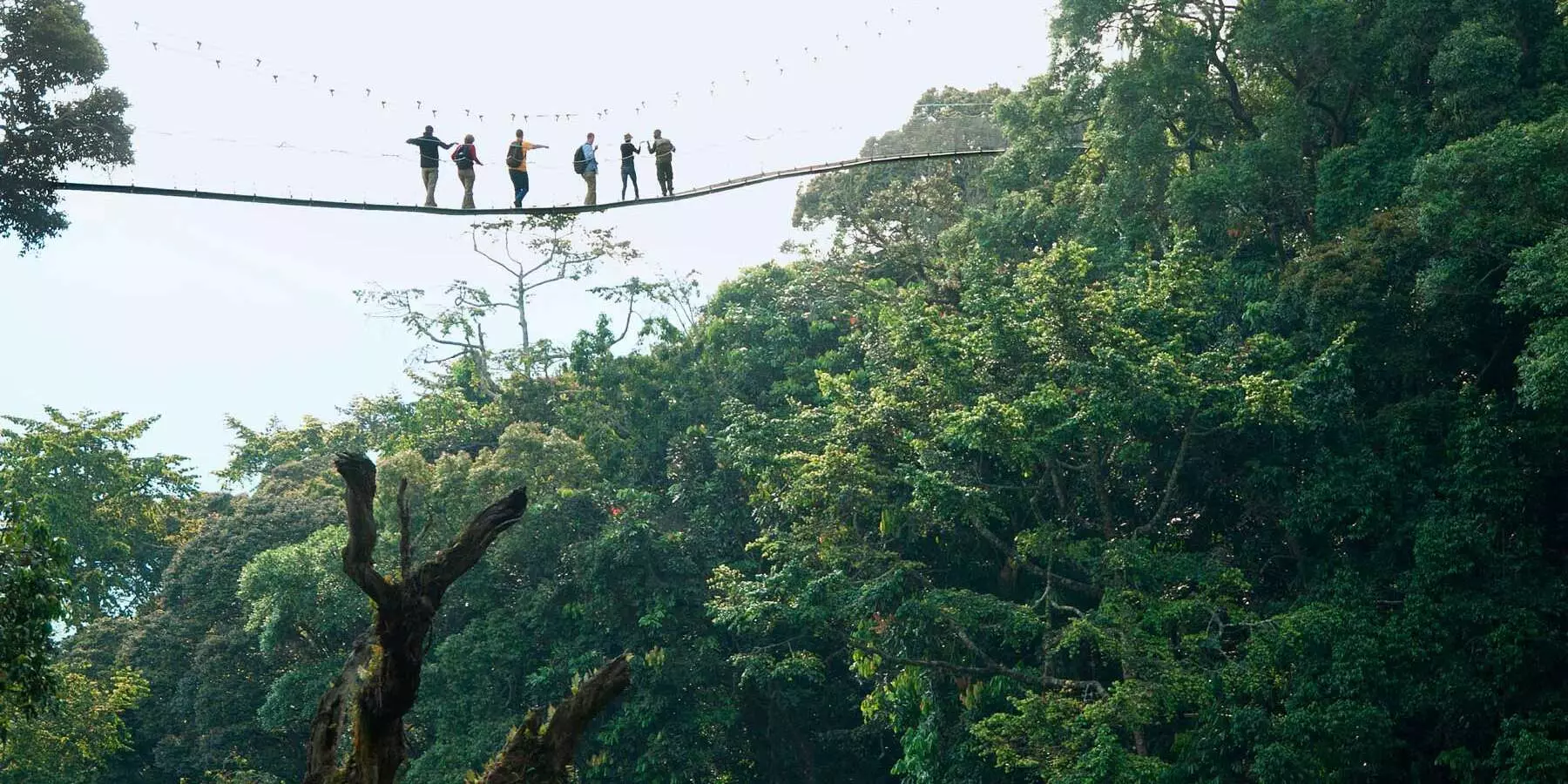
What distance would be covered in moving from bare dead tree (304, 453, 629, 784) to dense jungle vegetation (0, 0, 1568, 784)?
7.93 feet

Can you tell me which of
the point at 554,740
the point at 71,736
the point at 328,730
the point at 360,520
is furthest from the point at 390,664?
the point at 71,736

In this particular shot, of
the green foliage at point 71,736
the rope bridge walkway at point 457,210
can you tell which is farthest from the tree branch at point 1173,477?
the green foliage at point 71,736

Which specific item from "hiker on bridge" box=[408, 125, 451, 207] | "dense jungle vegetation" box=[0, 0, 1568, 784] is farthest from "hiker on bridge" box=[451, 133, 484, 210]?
"dense jungle vegetation" box=[0, 0, 1568, 784]

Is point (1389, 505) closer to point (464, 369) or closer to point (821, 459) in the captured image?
point (821, 459)

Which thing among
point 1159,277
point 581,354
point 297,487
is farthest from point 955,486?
point 297,487

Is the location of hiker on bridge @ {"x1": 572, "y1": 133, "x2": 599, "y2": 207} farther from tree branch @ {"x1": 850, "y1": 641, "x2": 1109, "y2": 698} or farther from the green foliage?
the green foliage

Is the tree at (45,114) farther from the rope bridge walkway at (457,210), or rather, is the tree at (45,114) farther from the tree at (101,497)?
the tree at (101,497)

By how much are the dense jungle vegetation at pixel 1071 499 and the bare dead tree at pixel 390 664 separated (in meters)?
2.42

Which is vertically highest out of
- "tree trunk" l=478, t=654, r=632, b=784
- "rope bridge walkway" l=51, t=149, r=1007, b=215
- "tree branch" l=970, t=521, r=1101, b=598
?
"rope bridge walkway" l=51, t=149, r=1007, b=215

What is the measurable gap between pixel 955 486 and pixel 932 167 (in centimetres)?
1292

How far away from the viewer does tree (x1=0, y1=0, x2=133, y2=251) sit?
55.3 feet

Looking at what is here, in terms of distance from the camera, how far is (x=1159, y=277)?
18656mm

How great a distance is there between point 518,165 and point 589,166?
2.26ft

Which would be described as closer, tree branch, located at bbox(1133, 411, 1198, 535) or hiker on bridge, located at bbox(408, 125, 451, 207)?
hiker on bridge, located at bbox(408, 125, 451, 207)
